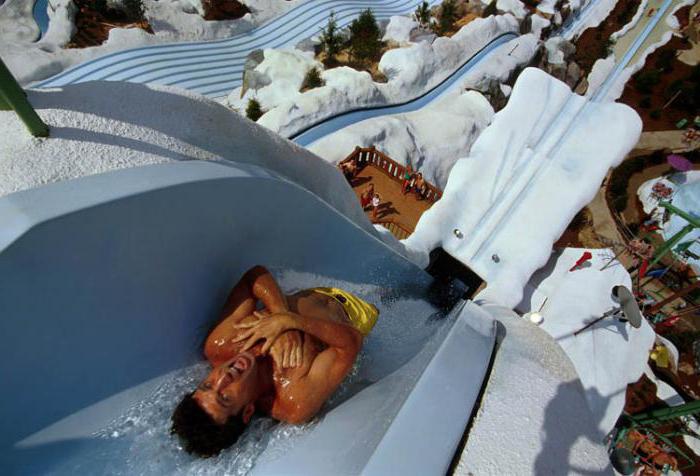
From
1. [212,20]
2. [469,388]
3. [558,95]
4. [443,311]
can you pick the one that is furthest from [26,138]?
[212,20]

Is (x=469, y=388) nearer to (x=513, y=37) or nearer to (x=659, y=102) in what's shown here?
(x=513, y=37)

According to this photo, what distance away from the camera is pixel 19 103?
5.14ft

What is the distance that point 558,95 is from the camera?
8461mm

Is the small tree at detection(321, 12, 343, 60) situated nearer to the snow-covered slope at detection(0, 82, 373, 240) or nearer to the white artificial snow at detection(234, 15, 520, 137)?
the white artificial snow at detection(234, 15, 520, 137)

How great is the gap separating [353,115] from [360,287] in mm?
7053

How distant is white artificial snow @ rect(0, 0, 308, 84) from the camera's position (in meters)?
9.59

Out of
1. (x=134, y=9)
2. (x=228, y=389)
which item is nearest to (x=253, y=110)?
(x=134, y=9)

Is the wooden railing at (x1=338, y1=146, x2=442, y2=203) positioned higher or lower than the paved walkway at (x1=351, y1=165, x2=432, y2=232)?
higher

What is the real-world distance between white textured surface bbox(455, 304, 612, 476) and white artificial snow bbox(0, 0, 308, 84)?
471 inches

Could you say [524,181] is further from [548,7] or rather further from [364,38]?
[548,7]

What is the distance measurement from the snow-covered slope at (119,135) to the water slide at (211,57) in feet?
28.0

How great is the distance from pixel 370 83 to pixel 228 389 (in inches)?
386

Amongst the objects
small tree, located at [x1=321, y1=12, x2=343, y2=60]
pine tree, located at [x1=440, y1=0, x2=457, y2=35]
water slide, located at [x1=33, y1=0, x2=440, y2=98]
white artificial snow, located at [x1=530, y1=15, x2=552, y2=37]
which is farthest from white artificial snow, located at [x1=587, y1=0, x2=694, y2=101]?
small tree, located at [x1=321, y1=12, x2=343, y2=60]

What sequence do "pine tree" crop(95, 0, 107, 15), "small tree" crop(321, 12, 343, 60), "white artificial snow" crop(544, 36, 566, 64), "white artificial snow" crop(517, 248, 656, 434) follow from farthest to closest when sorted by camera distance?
"white artificial snow" crop(544, 36, 566, 64), "small tree" crop(321, 12, 343, 60), "pine tree" crop(95, 0, 107, 15), "white artificial snow" crop(517, 248, 656, 434)
